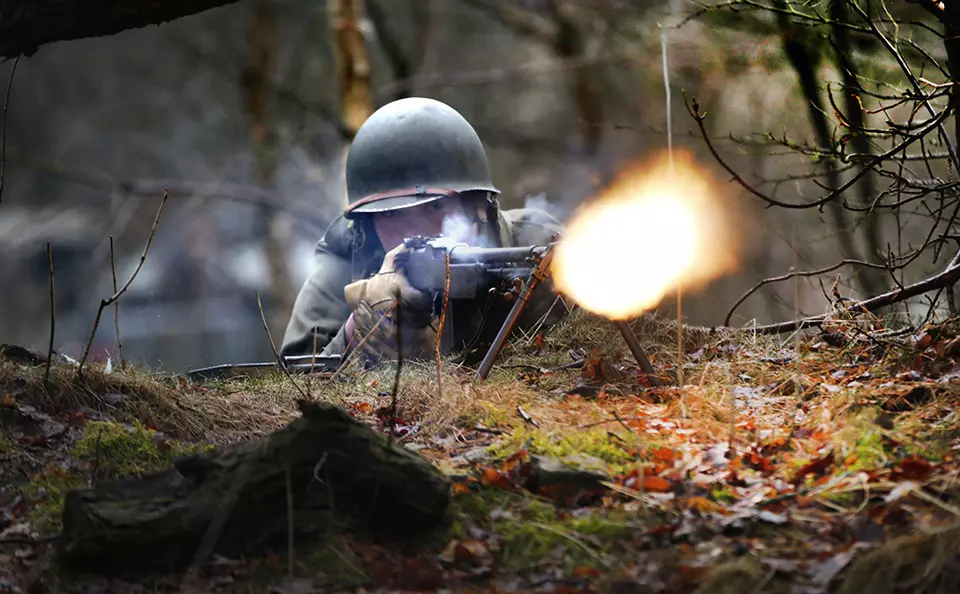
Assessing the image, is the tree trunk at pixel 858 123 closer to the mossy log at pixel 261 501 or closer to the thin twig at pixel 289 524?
the mossy log at pixel 261 501

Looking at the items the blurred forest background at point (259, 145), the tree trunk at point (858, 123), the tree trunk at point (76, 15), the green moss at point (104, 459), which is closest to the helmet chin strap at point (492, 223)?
the tree trunk at point (858, 123)

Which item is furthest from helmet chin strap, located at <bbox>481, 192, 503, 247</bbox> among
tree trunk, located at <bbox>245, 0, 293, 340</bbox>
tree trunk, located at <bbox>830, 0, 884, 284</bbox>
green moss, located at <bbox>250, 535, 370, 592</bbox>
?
tree trunk, located at <bbox>245, 0, 293, 340</bbox>

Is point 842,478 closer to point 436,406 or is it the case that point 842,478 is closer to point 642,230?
point 436,406

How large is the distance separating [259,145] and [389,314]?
958 centimetres

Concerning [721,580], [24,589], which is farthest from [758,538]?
[24,589]

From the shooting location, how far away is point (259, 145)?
1436cm

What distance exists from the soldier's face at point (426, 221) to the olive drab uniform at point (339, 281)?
0.71 feet

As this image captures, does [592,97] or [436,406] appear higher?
[592,97]

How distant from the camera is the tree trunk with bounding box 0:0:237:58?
140 inches

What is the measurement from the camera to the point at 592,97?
12836 mm

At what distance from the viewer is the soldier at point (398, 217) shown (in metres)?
6.04

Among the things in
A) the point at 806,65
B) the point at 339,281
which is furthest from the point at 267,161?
the point at 806,65

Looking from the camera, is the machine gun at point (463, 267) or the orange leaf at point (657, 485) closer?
the orange leaf at point (657, 485)

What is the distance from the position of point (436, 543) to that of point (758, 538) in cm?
89
